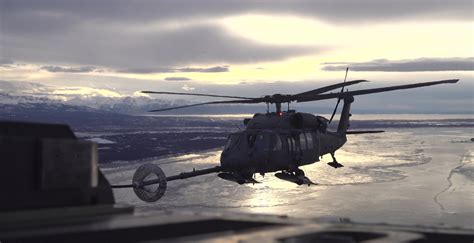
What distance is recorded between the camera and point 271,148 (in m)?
19.6

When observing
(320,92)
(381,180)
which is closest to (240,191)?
(381,180)

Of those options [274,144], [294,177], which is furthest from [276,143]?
[294,177]

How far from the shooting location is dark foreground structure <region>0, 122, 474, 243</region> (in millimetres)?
5711

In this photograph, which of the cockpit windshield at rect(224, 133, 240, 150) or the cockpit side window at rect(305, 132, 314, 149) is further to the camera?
the cockpit side window at rect(305, 132, 314, 149)

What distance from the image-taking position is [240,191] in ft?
141

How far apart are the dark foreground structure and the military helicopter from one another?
12.2m

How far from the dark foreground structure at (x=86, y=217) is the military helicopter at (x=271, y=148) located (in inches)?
481

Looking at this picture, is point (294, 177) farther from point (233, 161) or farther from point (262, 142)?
point (233, 161)

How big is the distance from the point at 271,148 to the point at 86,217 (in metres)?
13.6

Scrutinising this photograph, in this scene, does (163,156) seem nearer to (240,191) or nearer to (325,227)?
(240,191)

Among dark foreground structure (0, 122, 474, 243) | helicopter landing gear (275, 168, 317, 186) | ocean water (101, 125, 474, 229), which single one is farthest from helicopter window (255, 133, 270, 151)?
dark foreground structure (0, 122, 474, 243)

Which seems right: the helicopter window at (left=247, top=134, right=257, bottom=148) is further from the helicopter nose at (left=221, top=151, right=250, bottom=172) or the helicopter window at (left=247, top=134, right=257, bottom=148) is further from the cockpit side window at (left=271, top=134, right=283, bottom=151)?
the cockpit side window at (left=271, top=134, right=283, bottom=151)

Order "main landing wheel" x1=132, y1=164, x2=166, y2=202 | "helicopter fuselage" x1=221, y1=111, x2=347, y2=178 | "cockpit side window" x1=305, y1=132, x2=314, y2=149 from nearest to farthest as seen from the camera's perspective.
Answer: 1. "main landing wheel" x1=132, y1=164, x2=166, y2=202
2. "helicopter fuselage" x1=221, y1=111, x2=347, y2=178
3. "cockpit side window" x1=305, y1=132, x2=314, y2=149

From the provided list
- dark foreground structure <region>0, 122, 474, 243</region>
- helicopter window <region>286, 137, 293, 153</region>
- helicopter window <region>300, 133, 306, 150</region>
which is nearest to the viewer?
dark foreground structure <region>0, 122, 474, 243</region>
